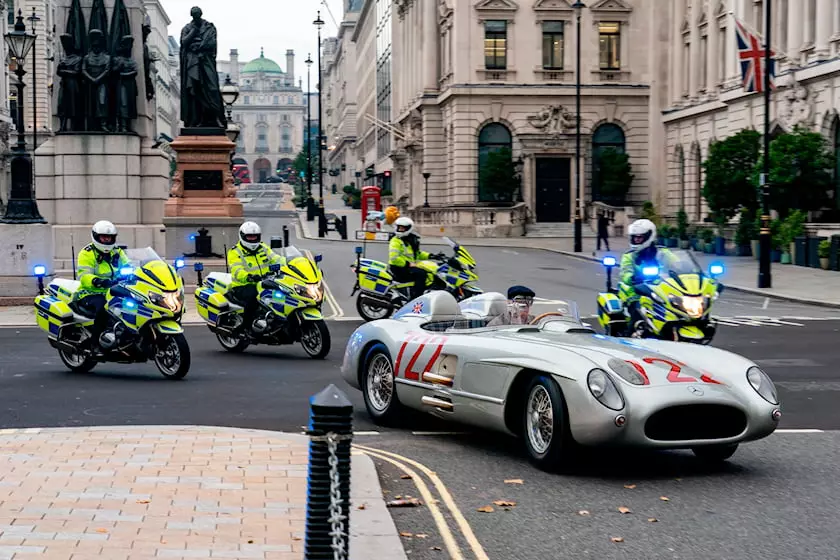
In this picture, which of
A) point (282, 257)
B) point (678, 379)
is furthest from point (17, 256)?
point (678, 379)

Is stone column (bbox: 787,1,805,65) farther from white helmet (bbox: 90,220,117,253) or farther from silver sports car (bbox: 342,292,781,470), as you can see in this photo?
silver sports car (bbox: 342,292,781,470)

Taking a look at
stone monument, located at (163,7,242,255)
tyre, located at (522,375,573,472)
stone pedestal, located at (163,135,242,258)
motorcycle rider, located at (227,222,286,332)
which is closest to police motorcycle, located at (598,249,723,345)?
motorcycle rider, located at (227,222,286,332)

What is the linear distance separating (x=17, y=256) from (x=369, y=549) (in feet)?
69.1

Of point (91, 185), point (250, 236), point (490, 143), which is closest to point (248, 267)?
point (250, 236)

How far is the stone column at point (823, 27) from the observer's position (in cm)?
4450

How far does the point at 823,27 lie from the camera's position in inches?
1761

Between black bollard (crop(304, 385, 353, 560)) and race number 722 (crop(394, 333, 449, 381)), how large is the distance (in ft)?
16.7

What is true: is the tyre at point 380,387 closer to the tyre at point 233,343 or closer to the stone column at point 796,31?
the tyre at point 233,343

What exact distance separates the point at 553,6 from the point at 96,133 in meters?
40.1

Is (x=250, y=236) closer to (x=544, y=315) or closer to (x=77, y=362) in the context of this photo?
(x=77, y=362)

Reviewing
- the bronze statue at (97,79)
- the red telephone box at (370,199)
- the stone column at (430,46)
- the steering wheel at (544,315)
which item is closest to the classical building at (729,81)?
the stone column at (430,46)

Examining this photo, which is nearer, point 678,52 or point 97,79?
point 97,79

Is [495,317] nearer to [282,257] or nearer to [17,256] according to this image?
[282,257]

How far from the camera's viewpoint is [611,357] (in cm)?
911
